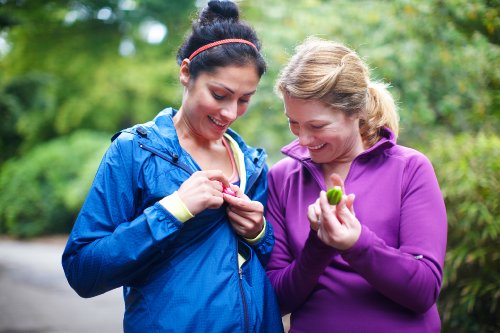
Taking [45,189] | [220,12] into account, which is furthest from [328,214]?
[45,189]

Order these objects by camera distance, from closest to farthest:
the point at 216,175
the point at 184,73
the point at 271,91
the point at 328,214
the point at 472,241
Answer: the point at 328,214 < the point at 216,175 < the point at 184,73 < the point at 472,241 < the point at 271,91

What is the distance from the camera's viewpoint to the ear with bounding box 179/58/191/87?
2396mm

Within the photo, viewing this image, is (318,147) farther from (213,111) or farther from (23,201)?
(23,201)

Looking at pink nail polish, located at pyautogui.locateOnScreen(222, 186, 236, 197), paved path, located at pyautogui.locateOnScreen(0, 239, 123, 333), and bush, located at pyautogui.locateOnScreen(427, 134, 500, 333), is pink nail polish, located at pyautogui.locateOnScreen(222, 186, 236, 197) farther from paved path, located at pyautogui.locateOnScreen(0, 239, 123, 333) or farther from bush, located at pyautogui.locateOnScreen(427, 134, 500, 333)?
paved path, located at pyautogui.locateOnScreen(0, 239, 123, 333)

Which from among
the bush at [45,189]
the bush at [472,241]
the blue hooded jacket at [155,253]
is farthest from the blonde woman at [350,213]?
the bush at [45,189]

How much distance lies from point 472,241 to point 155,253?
9.58ft

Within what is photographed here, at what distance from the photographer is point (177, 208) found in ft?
6.48

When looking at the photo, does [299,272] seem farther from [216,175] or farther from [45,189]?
[45,189]

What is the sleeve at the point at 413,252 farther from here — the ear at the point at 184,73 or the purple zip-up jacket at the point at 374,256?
the ear at the point at 184,73

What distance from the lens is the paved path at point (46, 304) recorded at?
587cm

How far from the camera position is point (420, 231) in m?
2.03

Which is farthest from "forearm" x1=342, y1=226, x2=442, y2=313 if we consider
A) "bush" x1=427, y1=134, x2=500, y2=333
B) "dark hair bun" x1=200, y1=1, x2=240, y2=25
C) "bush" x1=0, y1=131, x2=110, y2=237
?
"bush" x1=0, y1=131, x2=110, y2=237

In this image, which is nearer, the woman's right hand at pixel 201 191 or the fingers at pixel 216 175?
the woman's right hand at pixel 201 191

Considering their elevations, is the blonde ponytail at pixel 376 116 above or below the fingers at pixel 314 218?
above
